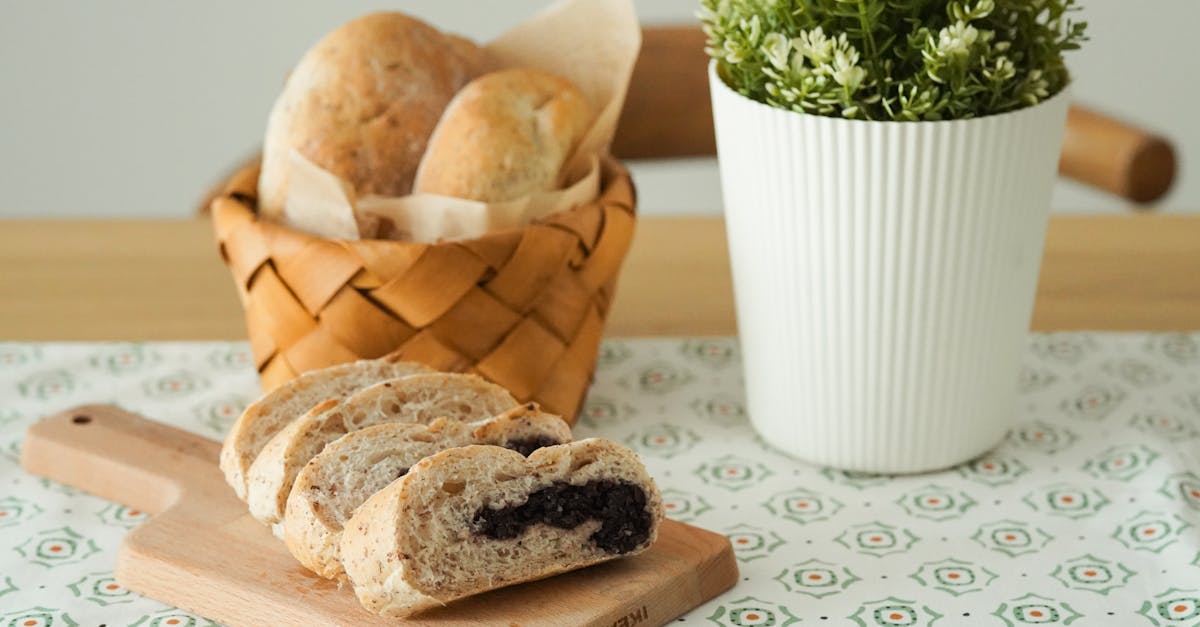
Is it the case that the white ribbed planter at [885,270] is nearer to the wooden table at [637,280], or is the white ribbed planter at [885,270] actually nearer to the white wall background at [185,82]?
the wooden table at [637,280]

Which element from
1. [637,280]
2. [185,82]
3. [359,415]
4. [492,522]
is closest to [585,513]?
[492,522]

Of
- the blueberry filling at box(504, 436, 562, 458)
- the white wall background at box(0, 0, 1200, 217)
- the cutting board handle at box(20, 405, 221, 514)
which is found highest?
the blueberry filling at box(504, 436, 562, 458)

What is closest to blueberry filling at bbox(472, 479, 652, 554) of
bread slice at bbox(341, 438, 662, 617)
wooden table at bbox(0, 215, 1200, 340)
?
bread slice at bbox(341, 438, 662, 617)

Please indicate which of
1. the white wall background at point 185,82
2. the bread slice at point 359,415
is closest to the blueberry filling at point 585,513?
the bread slice at point 359,415

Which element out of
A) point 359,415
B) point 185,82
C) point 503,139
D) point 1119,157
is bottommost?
point 185,82

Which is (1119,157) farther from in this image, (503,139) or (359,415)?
(359,415)

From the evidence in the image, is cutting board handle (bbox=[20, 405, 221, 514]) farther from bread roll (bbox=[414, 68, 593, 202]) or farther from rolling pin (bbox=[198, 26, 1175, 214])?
rolling pin (bbox=[198, 26, 1175, 214])

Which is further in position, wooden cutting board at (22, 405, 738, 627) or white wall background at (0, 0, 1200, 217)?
white wall background at (0, 0, 1200, 217)
